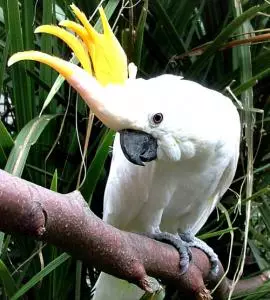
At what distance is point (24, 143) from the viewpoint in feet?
4.26

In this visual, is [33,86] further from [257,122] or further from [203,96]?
[257,122]

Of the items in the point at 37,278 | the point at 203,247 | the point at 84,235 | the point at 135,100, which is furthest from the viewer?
the point at 203,247

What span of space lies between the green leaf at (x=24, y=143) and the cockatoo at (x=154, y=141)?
0.17 meters

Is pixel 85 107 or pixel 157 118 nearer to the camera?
pixel 157 118

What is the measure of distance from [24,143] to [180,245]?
367mm

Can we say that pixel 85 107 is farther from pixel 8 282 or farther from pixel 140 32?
pixel 8 282

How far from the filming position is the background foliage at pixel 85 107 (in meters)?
1.38

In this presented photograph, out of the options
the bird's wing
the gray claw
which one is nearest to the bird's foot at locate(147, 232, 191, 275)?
the gray claw

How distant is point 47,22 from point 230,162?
49 centimetres

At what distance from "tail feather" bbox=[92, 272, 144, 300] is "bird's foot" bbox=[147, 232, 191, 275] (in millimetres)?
143

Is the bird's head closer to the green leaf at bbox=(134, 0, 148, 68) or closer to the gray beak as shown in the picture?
the gray beak

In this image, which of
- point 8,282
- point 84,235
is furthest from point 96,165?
point 84,235

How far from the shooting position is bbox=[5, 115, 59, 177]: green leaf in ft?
4.05

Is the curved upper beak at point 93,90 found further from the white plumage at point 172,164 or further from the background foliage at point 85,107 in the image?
the background foliage at point 85,107
